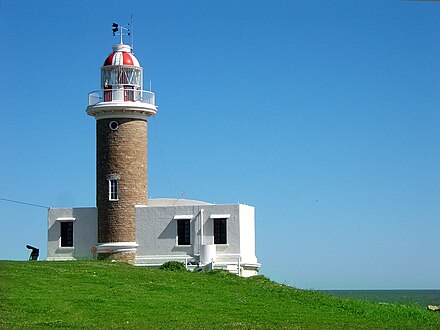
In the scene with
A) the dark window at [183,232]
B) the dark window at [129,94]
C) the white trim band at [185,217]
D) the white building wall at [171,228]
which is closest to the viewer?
the white building wall at [171,228]

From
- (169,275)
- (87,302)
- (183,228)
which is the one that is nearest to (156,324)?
(87,302)

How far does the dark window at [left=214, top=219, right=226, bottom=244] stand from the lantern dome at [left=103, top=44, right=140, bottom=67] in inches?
286

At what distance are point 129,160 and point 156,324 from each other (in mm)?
16408

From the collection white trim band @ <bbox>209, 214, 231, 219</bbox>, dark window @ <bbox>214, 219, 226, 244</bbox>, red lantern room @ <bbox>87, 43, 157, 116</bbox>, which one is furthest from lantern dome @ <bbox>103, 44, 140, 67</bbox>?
dark window @ <bbox>214, 219, 226, 244</bbox>

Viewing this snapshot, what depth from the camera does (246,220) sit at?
35844 mm

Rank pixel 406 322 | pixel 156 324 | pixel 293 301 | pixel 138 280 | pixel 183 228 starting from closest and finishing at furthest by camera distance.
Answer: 1. pixel 156 324
2. pixel 406 322
3. pixel 293 301
4. pixel 138 280
5. pixel 183 228

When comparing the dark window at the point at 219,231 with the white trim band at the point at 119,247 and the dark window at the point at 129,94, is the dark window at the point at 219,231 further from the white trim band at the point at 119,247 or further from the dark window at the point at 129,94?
the dark window at the point at 129,94

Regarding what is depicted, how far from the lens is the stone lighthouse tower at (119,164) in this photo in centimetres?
3584

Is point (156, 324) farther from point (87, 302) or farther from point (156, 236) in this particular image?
point (156, 236)

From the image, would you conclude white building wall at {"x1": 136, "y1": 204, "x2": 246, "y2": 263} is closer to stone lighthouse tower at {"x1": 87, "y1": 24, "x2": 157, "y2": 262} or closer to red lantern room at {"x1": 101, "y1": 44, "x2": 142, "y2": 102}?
stone lighthouse tower at {"x1": 87, "y1": 24, "x2": 157, "y2": 262}

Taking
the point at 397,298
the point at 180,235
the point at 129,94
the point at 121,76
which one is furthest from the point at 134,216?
the point at 397,298

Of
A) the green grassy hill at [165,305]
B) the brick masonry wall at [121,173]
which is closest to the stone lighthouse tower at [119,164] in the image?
the brick masonry wall at [121,173]

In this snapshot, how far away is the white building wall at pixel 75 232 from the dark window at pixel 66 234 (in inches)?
4.8

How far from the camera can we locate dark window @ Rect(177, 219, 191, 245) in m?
35.7
